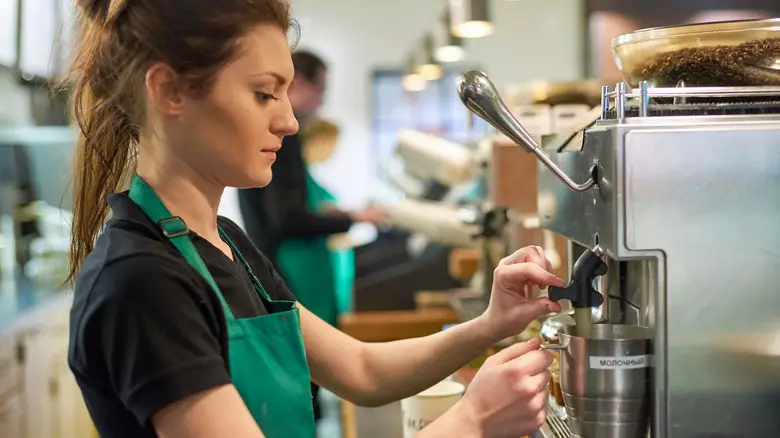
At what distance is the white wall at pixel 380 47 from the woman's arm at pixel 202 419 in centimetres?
637

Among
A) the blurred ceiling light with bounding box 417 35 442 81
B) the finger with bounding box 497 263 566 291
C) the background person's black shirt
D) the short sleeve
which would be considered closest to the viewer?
the short sleeve

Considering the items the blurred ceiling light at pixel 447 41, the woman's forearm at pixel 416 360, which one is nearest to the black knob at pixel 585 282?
the woman's forearm at pixel 416 360

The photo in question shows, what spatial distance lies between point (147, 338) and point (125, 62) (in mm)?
315

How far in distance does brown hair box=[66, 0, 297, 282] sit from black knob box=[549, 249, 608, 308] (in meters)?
0.42

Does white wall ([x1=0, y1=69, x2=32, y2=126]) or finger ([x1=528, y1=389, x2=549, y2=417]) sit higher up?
white wall ([x1=0, y1=69, x2=32, y2=126])

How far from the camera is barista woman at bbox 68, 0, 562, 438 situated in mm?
780

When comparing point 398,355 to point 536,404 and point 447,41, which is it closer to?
point 536,404

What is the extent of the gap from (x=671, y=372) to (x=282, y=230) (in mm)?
2440

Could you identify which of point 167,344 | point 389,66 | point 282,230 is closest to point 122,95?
point 167,344

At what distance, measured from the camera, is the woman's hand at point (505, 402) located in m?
0.83

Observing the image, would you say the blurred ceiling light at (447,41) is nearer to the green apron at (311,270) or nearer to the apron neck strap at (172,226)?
the green apron at (311,270)

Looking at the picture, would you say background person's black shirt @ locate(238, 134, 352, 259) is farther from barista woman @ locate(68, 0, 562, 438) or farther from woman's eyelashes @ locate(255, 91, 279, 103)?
woman's eyelashes @ locate(255, 91, 279, 103)

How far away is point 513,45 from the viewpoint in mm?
7160

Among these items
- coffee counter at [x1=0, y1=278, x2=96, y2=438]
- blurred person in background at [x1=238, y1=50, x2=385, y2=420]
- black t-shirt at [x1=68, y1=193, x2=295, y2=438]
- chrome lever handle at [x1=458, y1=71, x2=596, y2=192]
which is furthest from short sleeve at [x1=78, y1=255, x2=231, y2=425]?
blurred person in background at [x1=238, y1=50, x2=385, y2=420]
